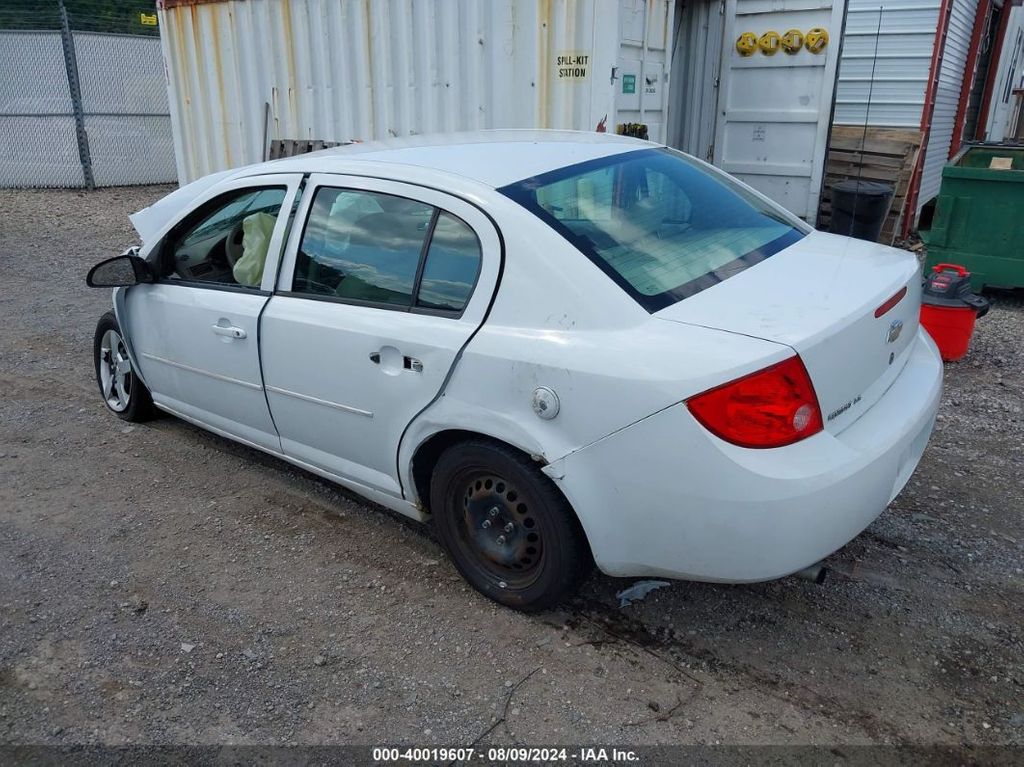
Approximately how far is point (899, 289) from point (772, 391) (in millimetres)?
873

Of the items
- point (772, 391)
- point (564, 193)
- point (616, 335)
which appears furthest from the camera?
point (564, 193)

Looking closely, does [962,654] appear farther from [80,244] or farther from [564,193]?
[80,244]

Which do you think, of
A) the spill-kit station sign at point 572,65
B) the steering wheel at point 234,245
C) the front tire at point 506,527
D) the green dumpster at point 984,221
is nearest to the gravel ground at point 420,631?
the front tire at point 506,527

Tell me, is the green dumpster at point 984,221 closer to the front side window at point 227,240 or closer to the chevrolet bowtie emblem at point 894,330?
the chevrolet bowtie emblem at point 894,330

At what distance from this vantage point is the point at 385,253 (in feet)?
10.3

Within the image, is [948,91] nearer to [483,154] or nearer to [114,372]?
[483,154]

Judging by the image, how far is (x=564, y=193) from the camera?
296cm

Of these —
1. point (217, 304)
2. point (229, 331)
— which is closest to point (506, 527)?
point (229, 331)

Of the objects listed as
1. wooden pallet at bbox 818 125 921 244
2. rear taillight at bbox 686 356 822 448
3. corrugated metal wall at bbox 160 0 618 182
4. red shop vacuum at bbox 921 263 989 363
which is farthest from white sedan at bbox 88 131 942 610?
wooden pallet at bbox 818 125 921 244

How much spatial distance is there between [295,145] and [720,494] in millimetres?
7230

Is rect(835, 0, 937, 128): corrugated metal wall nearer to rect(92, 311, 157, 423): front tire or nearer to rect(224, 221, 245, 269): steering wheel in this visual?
rect(224, 221, 245, 269): steering wheel

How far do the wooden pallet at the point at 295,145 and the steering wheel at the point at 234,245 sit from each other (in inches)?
184

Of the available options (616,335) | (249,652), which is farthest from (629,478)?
(249,652)

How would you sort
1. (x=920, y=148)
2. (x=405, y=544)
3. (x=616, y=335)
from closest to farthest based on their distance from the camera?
(x=616, y=335)
(x=405, y=544)
(x=920, y=148)
